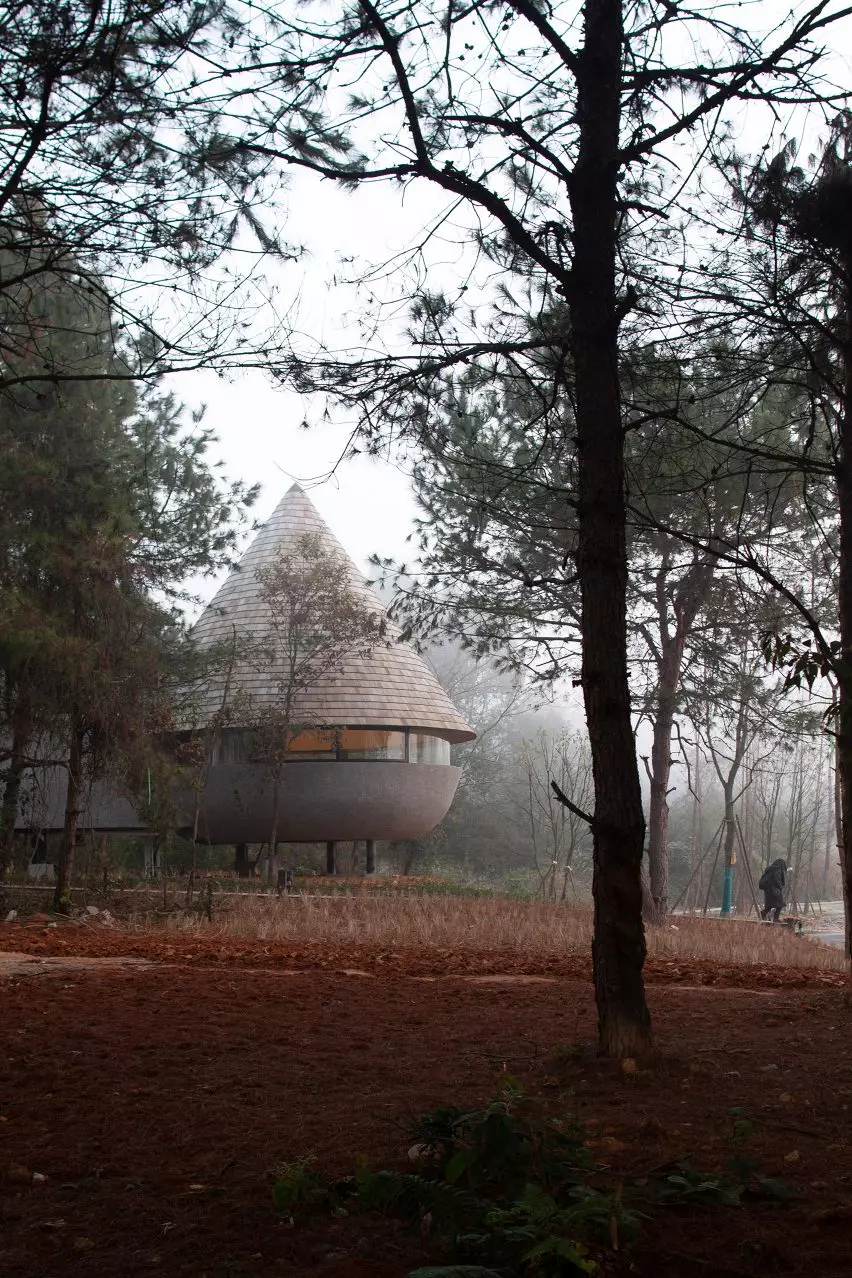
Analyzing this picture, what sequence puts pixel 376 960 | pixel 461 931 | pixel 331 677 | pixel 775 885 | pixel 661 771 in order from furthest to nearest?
pixel 775 885, pixel 331 677, pixel 661 771, pixel 461 931, pixel 376 960

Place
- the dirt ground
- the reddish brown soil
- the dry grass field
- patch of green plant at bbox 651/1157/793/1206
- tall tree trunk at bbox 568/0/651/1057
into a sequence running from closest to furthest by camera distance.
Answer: the dirt ground < patch of green plant at bbox 651/1157/793/1206 < tall tree trunk at bbox 568/0/651/1057 < the reddish brown soil < the dry grass field

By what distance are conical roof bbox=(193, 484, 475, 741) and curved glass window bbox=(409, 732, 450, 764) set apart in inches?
8.0

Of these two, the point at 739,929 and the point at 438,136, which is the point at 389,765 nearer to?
the point at 739,929

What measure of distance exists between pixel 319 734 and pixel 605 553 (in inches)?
604

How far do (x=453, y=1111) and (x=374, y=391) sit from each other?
3.52 m

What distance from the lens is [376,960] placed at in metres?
8.14

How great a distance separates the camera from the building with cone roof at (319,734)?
18.9m

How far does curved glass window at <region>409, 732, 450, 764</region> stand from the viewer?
20500 millimetres

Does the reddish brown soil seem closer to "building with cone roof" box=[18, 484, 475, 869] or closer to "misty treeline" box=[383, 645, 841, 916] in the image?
"building with cone roof" box=[18, 484, 475, 869]

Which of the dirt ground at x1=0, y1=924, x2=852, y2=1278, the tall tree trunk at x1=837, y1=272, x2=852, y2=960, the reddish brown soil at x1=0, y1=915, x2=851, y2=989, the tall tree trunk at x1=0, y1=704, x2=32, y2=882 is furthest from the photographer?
the tall tree trunk at x1=0, y1=704, x2=32, y2=882

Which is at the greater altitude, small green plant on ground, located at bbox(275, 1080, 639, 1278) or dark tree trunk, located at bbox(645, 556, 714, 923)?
dark tree trunk, located at bbox(645, 556, 714, 923)

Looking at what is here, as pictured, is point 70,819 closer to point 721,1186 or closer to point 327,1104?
point 327,1104

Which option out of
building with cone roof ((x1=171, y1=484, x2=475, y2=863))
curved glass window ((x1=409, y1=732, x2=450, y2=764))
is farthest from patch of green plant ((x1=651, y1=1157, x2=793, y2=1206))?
curved glass window ((x1=409, y1=732, x2=450, y2=764))

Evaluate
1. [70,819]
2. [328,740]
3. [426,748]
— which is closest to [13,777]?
[70,819]
